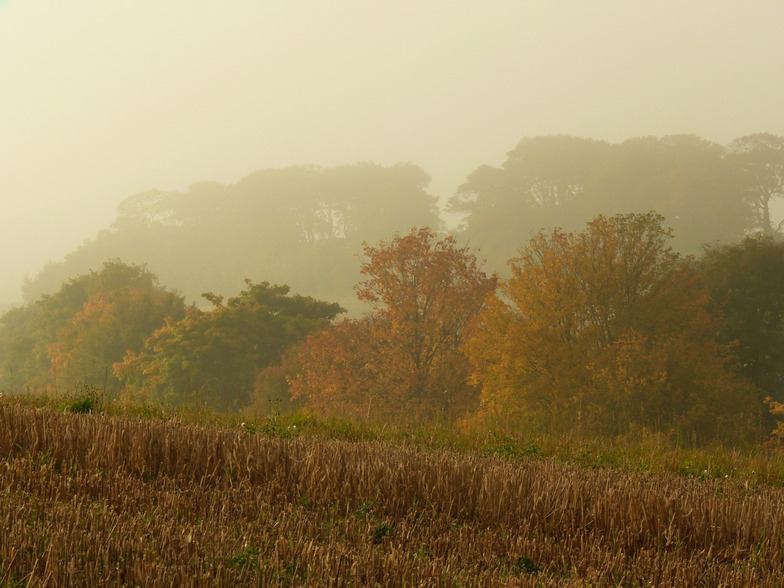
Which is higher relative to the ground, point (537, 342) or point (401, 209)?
point (401, 209)

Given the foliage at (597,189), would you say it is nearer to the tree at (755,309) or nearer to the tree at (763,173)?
the tree at (763,173)

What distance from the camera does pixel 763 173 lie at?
251ft

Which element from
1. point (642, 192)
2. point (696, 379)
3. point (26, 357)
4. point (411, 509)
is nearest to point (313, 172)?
point (642, 192)

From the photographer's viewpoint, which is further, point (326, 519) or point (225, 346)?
point (225, 346)

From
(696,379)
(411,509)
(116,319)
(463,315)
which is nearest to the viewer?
(411,509)

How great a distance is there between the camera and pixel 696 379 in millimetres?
28500

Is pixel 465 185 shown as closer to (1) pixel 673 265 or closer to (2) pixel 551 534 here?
(1) pixel 673 265

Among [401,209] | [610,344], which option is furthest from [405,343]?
[401,209]

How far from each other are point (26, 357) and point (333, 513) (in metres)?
62.9

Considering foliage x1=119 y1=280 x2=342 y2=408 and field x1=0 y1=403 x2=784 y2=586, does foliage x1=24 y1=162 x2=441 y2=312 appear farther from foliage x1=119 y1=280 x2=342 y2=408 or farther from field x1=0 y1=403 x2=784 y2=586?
field x1=0 y1=403 x2=784 y2=586

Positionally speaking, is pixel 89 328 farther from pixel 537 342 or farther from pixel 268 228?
pixel 268 228

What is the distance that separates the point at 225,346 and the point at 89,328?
18.6 meters

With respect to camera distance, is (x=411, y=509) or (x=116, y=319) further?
(x=116, y=319)

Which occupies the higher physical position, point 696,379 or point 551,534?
point 551,534
